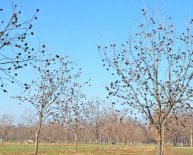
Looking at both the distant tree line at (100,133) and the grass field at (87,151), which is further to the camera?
the distant tree line at (100,133)

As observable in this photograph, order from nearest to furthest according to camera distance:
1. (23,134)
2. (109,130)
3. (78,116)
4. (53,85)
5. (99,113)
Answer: (53,85) → (78,116) → (99,113) → (109,130) → (23,134)

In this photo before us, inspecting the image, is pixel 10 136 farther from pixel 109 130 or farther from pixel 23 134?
pixel 109 130

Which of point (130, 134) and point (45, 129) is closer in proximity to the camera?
point (130, 134)

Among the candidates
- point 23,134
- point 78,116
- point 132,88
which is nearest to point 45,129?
point 23,134

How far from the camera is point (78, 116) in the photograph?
56188 millimetres

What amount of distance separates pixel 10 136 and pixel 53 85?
131665mm

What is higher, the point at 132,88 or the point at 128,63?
the point at 128,63

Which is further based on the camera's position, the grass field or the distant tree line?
the distant tree line

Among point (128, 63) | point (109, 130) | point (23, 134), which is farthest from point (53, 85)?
point (23, 134)

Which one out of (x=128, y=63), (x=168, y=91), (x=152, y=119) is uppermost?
(x=128, y=63)

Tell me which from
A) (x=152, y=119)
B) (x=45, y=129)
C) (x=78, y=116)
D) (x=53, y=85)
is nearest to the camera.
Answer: (x=152, y=119)

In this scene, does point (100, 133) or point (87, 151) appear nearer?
point (87, 151)

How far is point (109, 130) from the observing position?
81.4m

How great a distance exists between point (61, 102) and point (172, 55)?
1885 cm
